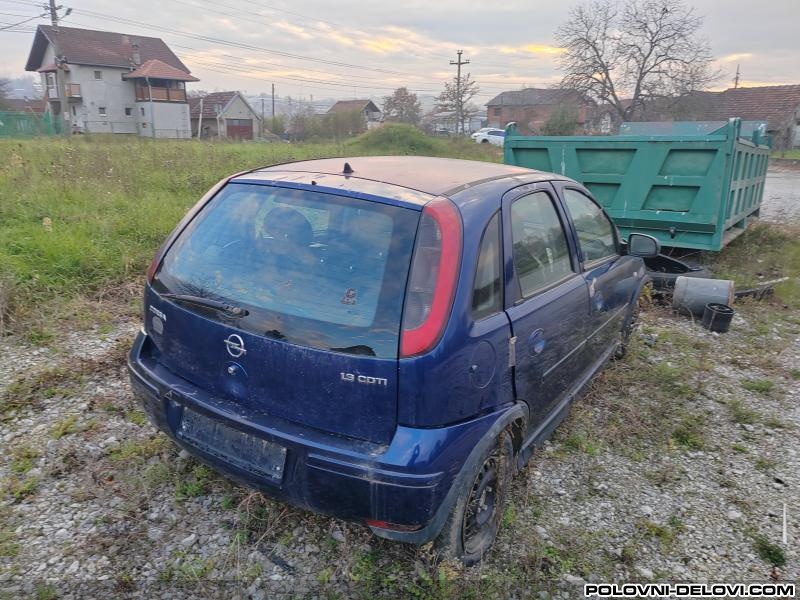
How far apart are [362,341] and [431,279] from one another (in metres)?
0.35

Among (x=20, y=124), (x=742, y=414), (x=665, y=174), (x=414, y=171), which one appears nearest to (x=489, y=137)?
(x=20, y=124)

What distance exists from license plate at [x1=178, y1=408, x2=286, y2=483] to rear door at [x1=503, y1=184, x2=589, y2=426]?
1134 millimetres

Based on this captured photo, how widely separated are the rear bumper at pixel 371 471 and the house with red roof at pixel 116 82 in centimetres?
5211

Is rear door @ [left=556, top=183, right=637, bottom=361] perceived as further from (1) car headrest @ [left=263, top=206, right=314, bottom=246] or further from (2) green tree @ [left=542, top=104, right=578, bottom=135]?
(2) green tree @ [left=542, top=104, right=578, bottom=135]

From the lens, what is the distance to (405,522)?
6.54 ft

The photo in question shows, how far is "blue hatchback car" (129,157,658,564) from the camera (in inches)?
77.8

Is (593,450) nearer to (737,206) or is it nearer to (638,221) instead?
(638,221)

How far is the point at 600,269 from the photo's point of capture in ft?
11.7

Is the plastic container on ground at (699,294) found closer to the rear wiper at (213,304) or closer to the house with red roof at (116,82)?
the rear wiper at (213,304)

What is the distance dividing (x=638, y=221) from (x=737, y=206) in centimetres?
158

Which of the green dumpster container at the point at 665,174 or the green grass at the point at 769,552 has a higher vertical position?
the green dumpster container at the point at 665,174

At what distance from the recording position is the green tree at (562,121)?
33906 millimetres

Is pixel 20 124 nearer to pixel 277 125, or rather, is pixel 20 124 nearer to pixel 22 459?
pixel 277 125

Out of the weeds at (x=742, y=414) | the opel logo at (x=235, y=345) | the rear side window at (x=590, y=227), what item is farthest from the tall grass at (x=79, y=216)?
the weeds at (x=742, y=414)
